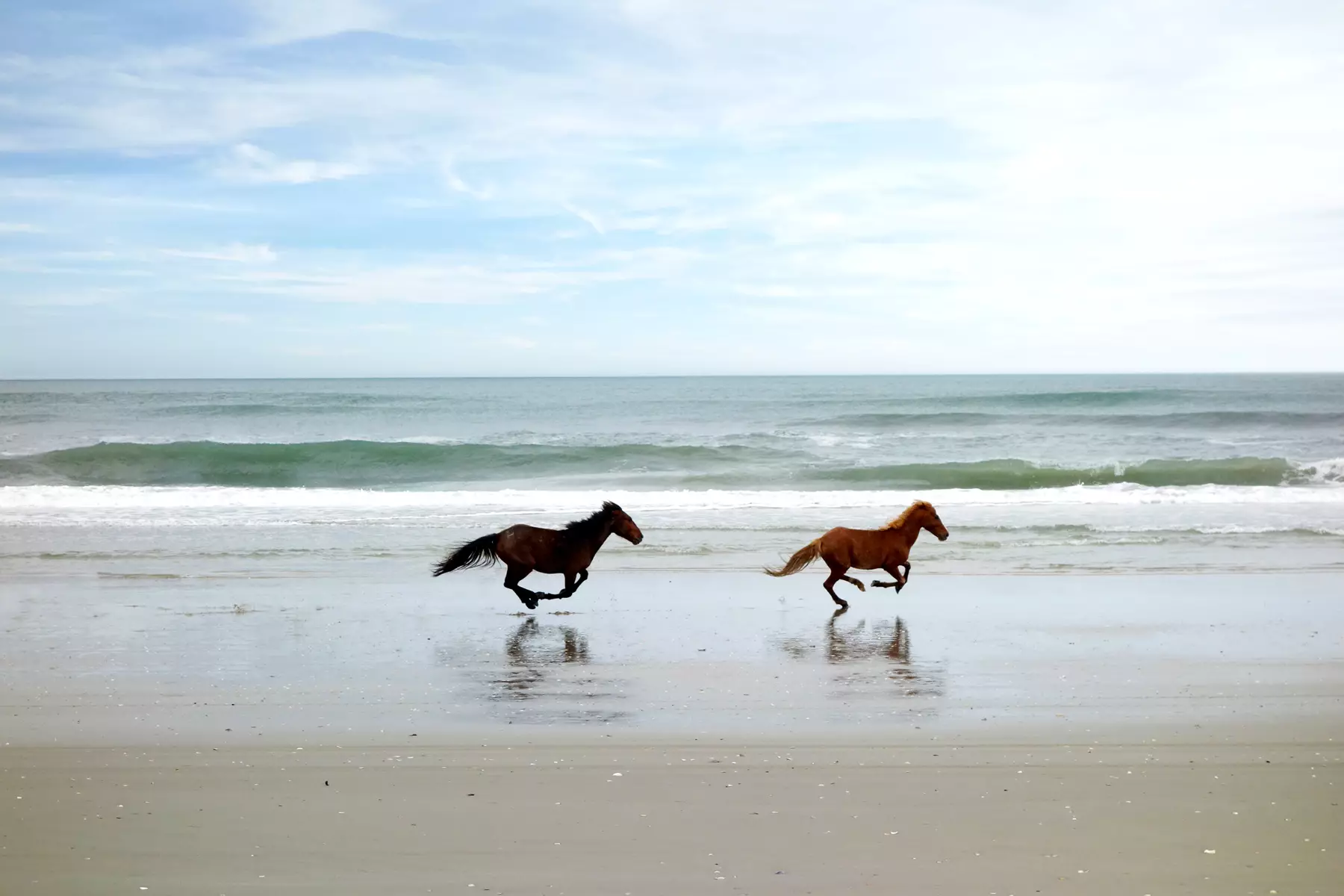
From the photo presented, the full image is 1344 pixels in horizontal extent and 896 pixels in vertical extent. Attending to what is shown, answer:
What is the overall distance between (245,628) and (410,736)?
3.52m

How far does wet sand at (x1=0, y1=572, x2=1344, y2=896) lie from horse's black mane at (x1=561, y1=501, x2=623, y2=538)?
712mm

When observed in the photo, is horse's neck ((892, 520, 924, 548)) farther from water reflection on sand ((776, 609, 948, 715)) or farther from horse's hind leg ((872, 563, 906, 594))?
water reflection on sand ((776, 609, 948, 715))

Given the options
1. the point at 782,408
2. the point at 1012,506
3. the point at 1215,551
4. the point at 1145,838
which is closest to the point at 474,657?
the point at 1145,838

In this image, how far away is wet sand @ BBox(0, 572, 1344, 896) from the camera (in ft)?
13.4

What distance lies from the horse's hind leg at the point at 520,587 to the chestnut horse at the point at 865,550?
2.04 metres

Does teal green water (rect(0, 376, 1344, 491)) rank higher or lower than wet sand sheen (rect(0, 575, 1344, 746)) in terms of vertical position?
higher

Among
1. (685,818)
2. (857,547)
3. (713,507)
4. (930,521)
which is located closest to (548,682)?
(685,818)

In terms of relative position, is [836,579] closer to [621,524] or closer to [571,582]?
[621,524]

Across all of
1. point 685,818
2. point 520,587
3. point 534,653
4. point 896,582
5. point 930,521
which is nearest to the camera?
point 685,818

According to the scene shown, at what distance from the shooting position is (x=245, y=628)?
8594mm

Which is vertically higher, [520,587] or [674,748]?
[520,587]

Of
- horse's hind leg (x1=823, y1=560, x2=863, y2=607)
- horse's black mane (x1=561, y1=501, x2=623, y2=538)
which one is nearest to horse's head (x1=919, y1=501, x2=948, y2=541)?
horse's hind leg (x1=823, y1=560, x2=863, y2=607)

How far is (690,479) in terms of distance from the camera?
26531mm

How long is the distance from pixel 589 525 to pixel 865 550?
245 centimetres
